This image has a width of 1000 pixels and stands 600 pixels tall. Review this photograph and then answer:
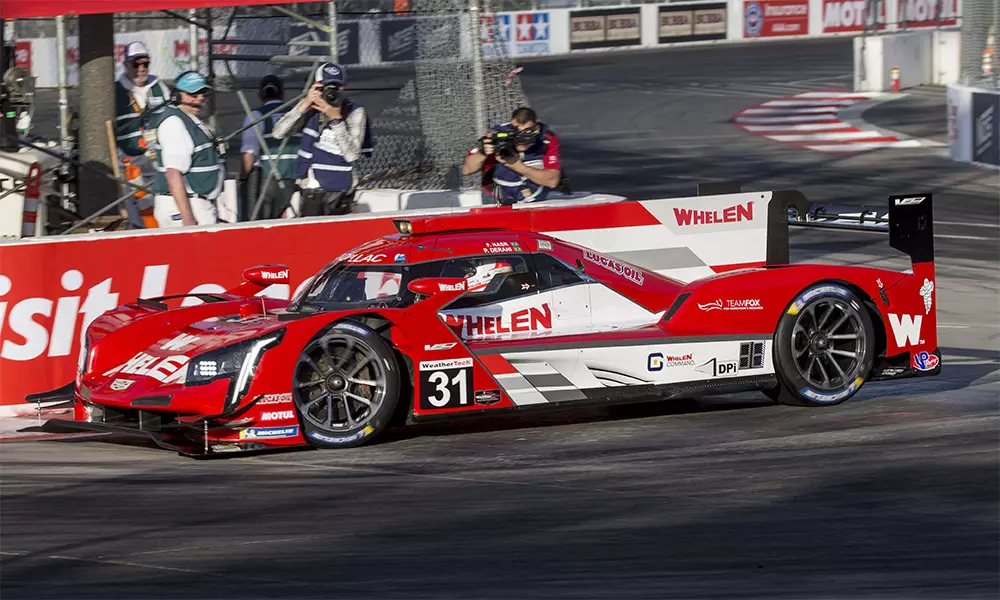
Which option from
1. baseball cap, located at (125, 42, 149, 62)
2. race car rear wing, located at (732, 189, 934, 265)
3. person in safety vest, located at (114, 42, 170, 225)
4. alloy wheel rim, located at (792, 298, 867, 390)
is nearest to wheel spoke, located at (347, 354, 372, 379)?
alloy wheel rim, located at (792, 298, 867, 390)

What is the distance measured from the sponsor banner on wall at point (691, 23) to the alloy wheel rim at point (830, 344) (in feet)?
113

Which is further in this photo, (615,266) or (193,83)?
(193,83)

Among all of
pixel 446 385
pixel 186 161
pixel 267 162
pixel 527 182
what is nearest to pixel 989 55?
pixel 527 182

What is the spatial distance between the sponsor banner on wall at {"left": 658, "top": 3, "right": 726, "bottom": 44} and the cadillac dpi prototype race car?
34005 millimetres

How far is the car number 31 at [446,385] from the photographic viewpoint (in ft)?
28.2

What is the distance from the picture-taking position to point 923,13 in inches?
1661

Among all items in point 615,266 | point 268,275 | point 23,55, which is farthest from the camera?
point 23,55

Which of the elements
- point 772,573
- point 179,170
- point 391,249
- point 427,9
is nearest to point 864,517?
point 772,573

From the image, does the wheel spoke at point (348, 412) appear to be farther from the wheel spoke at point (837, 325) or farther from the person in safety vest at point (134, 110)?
the person in safety vest at point (134, 110)

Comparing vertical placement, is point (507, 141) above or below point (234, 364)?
above

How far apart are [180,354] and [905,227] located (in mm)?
4524

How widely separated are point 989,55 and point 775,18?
23.2m

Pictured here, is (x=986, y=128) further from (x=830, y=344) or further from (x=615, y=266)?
(x=615, y=266)

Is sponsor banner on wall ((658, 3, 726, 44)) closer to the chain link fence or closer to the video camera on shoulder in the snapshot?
the chain link fence
